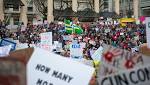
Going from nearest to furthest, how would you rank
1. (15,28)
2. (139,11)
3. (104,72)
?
(104,72) → (15,28) → (139,11)

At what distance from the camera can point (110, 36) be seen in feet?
111

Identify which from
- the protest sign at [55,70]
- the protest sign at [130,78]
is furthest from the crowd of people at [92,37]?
the protest sign at [130,78]

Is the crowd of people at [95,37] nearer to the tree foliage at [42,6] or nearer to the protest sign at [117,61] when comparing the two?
the protest sign at [117,61]

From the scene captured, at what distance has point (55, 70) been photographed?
523 cm

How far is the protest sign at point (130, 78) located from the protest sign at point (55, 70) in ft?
0.99

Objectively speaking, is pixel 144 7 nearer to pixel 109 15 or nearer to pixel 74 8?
pixel 109 15

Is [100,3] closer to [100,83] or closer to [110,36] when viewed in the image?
[110,36]

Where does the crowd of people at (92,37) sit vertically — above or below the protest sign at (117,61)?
below

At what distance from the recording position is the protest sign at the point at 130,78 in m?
4.90

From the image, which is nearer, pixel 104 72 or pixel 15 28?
pixel 104 72

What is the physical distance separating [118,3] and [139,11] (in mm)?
3538

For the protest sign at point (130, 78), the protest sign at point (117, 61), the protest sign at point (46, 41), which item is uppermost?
the protest sign at point (117, 61)

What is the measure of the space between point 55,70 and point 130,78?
2.41ft

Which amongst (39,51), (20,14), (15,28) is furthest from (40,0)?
(39,51)
